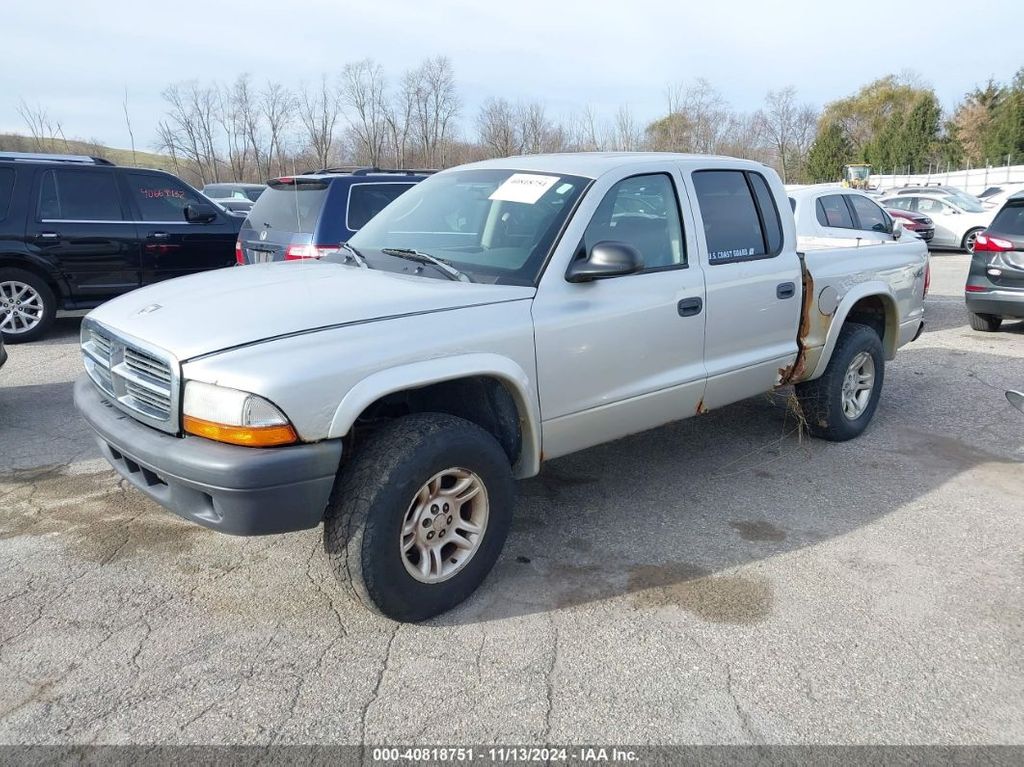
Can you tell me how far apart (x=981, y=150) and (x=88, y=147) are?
58962 mm

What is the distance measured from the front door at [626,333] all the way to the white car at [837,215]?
5.85m

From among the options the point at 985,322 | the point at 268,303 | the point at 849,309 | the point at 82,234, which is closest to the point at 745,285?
the point at 849,309

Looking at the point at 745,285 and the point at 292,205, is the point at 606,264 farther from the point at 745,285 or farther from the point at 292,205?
the point at 292,205

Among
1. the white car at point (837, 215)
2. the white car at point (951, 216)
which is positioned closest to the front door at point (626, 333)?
the white car at point (837, 215)

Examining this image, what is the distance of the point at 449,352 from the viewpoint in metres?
3.03

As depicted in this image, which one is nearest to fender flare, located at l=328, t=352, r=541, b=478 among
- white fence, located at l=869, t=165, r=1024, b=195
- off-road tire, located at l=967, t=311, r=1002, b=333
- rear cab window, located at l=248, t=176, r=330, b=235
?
rear cab window, located at l=248, t=176, r=330, b=235

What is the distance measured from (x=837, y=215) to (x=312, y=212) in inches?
275

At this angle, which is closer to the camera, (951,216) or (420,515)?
(420,515)

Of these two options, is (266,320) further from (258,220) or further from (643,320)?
(258,220)

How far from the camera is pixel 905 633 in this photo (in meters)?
3.13

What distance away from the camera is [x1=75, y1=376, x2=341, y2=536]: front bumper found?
2.62 meters

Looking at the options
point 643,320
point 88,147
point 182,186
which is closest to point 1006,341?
point 643,320

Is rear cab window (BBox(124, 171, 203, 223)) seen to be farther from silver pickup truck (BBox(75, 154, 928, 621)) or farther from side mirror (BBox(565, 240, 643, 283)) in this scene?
side mirror (BBox(565, 240, 643, 283))

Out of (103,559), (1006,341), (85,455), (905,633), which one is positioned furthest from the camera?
(1006,341)
